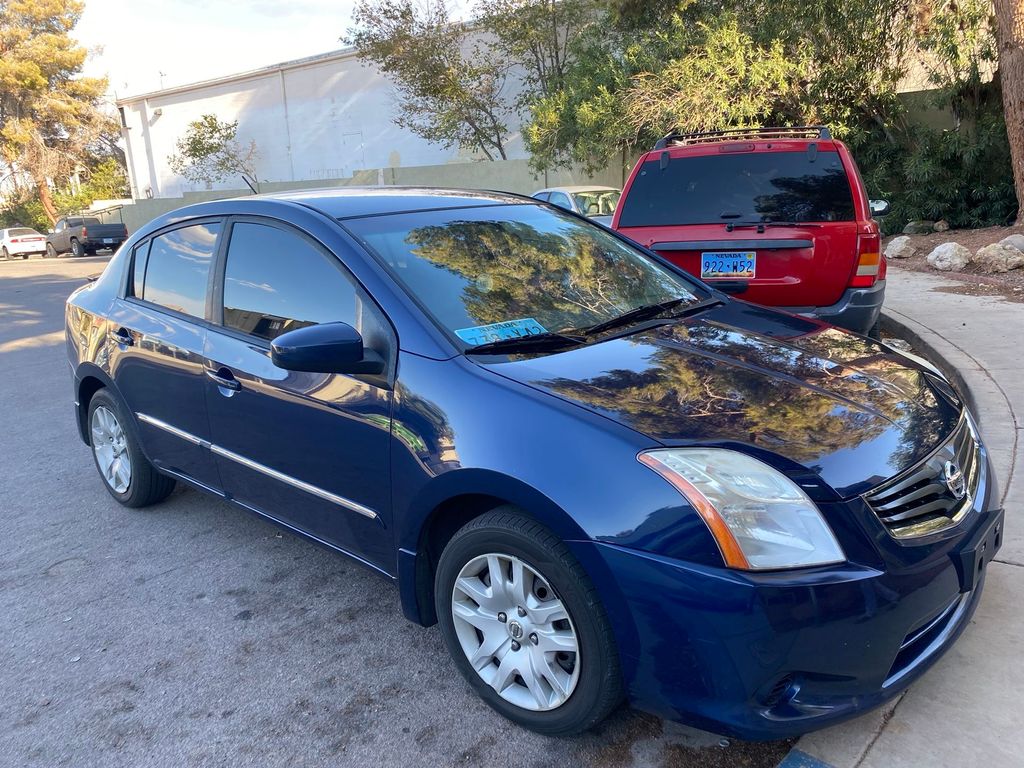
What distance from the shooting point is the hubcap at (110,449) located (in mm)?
4406

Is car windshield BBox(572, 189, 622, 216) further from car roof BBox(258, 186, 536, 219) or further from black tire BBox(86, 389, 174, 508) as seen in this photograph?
black tire BBox(86, 389, 174, 508)

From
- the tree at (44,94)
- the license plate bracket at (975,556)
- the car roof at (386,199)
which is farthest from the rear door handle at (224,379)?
the tree at (44,94)

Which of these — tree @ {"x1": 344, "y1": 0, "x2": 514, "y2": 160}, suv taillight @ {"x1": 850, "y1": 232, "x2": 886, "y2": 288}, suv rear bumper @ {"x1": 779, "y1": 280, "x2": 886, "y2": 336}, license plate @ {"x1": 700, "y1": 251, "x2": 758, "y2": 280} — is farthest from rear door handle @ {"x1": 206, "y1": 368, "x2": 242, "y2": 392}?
tree @ {"x1": 344, "y1": 0, "x2": 514, "y2": 160}

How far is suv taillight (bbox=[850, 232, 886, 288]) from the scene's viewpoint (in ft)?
17.1

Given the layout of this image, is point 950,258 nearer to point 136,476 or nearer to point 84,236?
point 136,476

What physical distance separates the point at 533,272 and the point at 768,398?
45.8 inches

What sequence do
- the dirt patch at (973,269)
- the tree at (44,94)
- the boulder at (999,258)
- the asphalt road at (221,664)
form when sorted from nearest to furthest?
the asphalt road at (221,664), the dirt patch at (973,269), the boulder at (999,258), the tree at (44,94)

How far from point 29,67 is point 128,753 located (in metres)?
45.4

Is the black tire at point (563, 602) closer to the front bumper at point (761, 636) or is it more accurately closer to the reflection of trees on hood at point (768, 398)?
the front bumper at point (761, 636)

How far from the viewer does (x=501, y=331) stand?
2791 millimetres

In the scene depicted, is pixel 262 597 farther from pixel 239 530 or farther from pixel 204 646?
pixel 239 530

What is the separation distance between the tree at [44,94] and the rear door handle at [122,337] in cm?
4285

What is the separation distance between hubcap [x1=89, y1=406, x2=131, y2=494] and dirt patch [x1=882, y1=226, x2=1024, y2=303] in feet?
27.1

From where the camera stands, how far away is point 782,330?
10.7 ft
